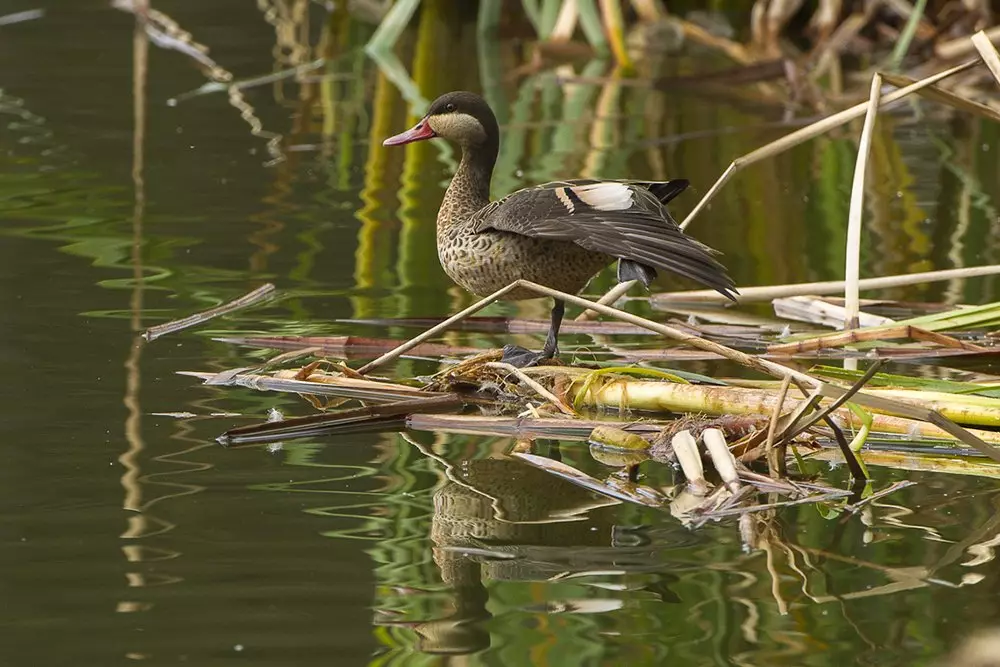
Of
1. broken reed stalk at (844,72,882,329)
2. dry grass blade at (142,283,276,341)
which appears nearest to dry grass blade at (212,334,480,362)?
dry grass blade at (142,283,276,341)

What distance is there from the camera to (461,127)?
15.8 ft

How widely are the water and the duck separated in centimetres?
37

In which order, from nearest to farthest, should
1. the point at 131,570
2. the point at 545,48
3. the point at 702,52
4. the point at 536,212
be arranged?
the point at 131,570
the point at 536,212
the point at 545,48
the point at 702,52

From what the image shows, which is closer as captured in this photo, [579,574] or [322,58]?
[579,574]

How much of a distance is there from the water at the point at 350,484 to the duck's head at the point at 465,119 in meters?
0.61

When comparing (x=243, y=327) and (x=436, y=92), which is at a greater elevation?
(x=436, y=92)

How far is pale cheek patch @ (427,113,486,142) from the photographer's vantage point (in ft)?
15.8

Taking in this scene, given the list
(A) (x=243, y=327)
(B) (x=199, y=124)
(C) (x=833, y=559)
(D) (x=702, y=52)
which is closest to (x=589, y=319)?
(A) (x=243, y=327)

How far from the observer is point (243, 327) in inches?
190

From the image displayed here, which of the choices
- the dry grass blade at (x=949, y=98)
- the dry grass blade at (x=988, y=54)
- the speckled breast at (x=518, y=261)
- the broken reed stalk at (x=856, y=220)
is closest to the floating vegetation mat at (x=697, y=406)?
the broken reed stalk at (x=856, y=220)

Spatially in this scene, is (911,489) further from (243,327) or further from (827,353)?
(243,327)

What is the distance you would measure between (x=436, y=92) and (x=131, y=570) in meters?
8.01

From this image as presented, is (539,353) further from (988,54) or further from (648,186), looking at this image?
(988,54)

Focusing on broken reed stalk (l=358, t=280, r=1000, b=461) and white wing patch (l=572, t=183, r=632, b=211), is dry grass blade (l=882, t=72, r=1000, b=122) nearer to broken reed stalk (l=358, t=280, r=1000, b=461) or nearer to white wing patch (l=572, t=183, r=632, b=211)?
white wing patch (l=572, t=183, r=632, b=211)
